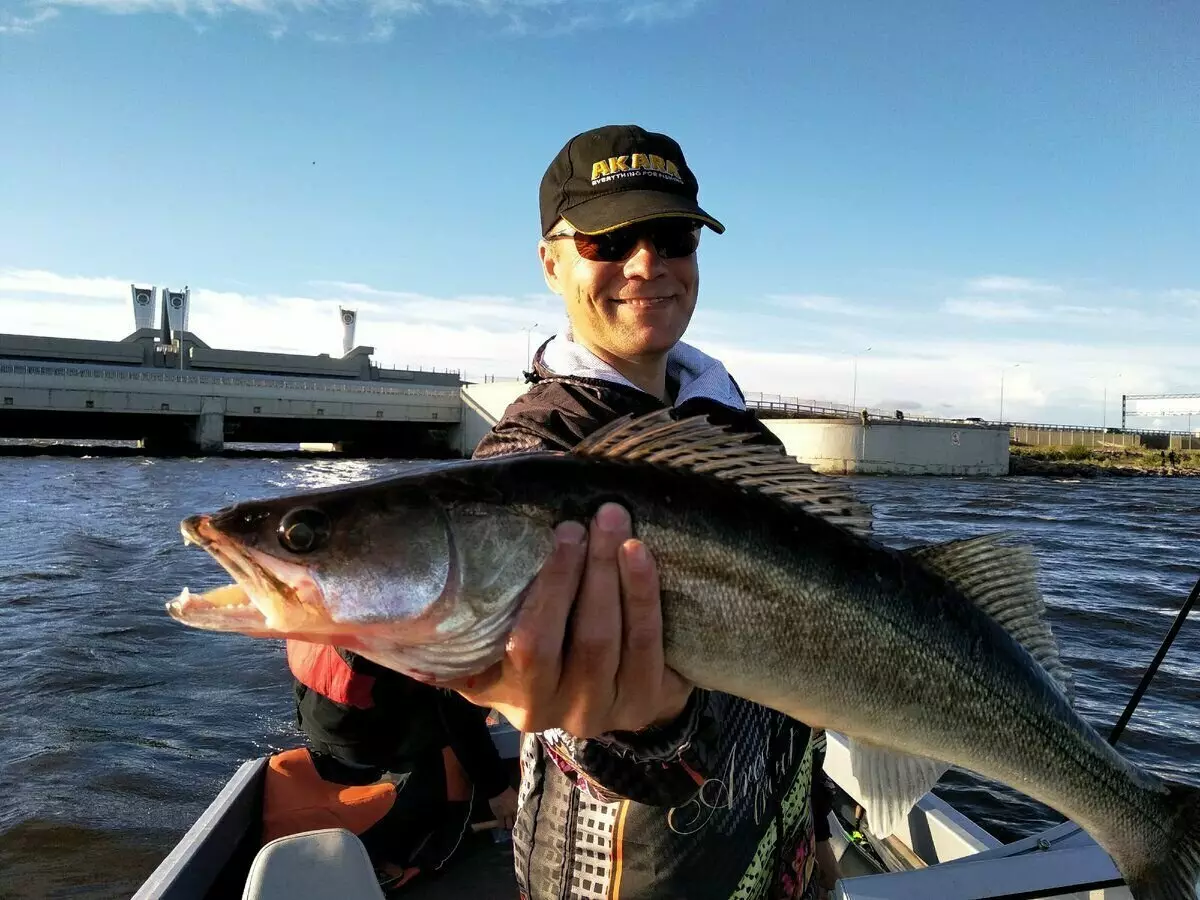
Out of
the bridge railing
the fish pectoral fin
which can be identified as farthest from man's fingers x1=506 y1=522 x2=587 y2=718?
the bridge railing

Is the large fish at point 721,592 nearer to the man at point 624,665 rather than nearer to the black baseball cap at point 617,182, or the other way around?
the man at point 624,665

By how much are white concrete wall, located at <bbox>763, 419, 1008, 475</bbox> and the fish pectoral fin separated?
1843 inches

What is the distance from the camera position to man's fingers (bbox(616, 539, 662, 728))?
2064mm

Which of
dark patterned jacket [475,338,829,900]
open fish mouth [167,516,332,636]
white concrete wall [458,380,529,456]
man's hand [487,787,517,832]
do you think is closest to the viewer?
open fish mouth [167,516,332,636]

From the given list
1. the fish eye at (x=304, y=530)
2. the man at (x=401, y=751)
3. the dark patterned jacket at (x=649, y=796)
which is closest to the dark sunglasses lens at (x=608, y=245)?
the dark patterned jacket at (x=649, y=796)

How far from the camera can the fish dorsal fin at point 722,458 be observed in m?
2.28

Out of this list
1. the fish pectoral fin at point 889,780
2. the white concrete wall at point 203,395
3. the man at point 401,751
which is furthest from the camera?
the white concrete wall at point 203,395

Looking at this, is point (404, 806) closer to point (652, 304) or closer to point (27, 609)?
point (652, 304)

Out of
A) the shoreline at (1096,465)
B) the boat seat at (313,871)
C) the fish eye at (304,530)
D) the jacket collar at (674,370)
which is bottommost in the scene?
the shoreline at (1096,465)

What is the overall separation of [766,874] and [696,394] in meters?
1.65

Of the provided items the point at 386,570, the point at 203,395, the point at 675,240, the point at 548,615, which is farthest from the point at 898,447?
the point at 386,570

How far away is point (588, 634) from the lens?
2074 millimetres

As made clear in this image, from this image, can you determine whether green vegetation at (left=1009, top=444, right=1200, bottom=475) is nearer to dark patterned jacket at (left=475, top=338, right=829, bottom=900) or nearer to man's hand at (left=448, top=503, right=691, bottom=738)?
dark patterned jacket at (left=475, top=338, right=829, bottom=900)

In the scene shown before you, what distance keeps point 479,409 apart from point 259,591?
55.9 meters
